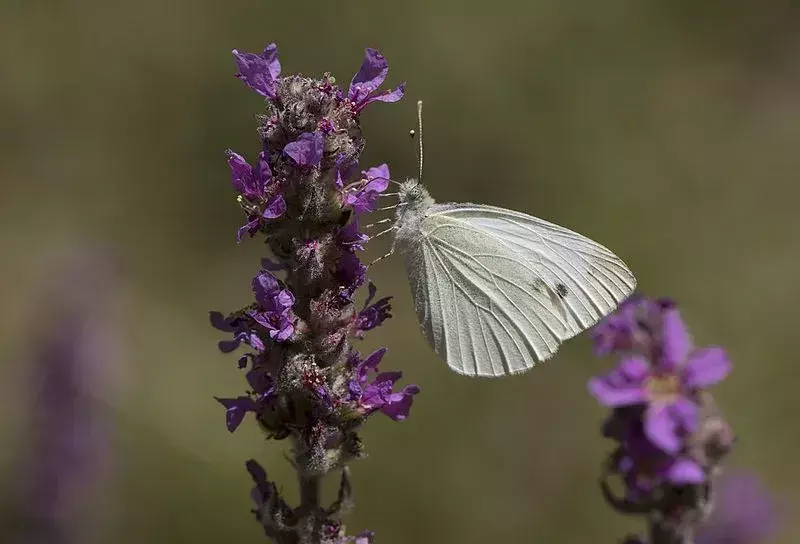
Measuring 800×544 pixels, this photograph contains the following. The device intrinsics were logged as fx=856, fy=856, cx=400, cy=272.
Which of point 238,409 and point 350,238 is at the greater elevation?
point 350,238

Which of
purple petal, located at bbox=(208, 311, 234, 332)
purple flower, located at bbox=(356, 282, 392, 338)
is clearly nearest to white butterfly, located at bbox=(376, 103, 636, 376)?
purple flower, located at bbox=(356, 282, 392, 338)

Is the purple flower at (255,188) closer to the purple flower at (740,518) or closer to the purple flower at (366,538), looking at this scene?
the purple flower at (366,538)

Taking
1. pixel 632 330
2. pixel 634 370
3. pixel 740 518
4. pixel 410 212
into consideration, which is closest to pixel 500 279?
pixel 410 212

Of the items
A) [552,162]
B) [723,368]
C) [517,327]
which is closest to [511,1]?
[552,162]

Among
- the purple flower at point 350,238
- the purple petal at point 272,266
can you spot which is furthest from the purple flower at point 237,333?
the purple flower at point 350,238

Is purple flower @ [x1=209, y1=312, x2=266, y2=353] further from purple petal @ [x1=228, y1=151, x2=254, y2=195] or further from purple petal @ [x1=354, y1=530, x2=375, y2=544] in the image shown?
purple petal @ [x1=354, y1=530, x2=375, y2=544]

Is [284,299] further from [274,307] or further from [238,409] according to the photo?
[238,409]

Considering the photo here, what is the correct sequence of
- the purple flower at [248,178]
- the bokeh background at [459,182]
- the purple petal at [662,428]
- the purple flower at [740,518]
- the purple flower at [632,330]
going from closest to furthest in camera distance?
the purple petal at [662,428]
the purple flower at [248,178]
the purple flower at [632,330]
the purple flower at [740,518]
the bokeh background at [459,182]
